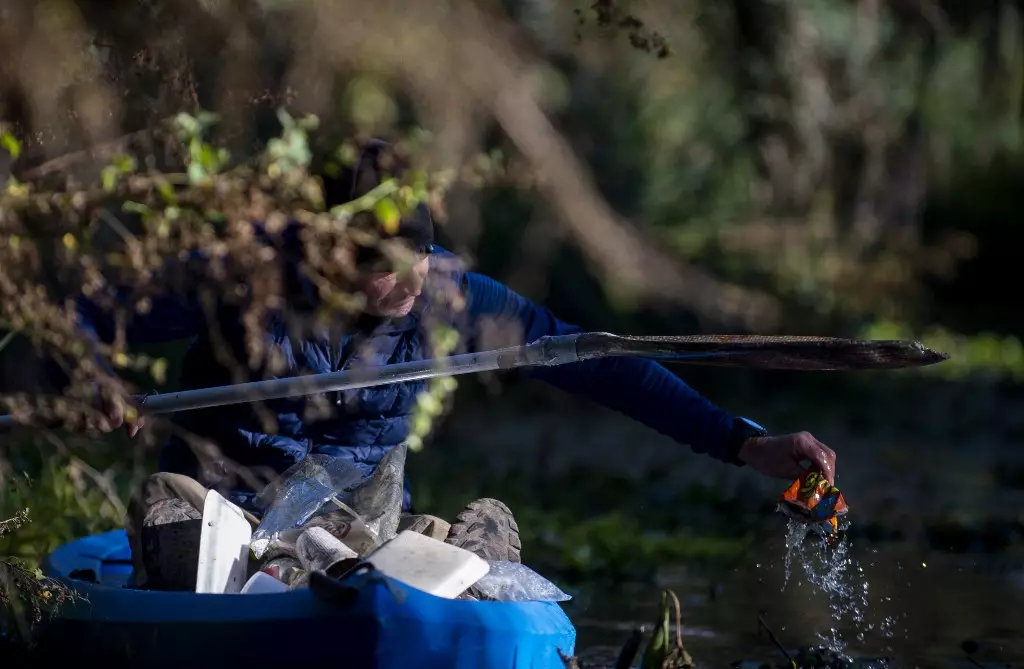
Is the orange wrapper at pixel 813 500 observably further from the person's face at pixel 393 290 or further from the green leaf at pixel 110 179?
the green leaf at pixel 110 179

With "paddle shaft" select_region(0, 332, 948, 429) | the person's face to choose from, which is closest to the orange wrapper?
"paddle shaft" select_region(0, 332, 948, 429)

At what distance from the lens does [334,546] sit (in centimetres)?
443

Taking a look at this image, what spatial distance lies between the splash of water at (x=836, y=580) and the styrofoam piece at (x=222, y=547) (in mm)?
1619

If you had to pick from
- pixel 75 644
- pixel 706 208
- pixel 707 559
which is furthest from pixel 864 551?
pixel 706 208

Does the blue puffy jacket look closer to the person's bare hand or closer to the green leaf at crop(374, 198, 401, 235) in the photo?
the person's bare hand

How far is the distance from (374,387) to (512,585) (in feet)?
3.17

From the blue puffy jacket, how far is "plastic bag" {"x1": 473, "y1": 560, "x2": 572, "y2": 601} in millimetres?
715

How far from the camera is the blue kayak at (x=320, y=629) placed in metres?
4.00

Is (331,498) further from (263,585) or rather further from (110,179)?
(110,179)

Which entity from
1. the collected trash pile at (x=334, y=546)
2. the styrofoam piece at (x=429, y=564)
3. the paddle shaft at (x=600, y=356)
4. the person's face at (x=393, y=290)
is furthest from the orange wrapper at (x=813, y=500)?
the person's face at (x=393, y=290)

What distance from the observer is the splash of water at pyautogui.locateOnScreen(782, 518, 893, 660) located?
5.81 metres

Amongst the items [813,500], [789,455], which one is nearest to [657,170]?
[789,455]

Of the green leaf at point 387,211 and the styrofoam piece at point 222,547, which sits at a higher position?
the green leaf at point 387,211

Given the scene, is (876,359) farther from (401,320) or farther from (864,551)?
(864,551)
